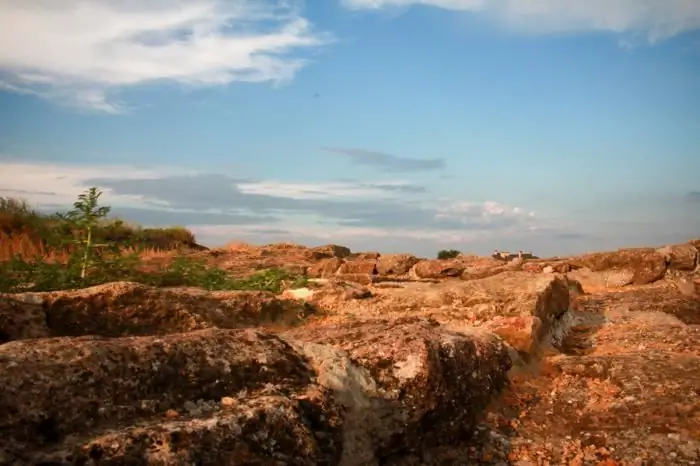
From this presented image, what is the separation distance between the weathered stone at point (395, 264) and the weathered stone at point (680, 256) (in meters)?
5.29

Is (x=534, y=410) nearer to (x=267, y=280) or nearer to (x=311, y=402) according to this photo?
(x=311, y=402)

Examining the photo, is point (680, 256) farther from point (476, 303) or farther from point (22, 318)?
point (22, 318)

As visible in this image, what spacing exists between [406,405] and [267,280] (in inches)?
194

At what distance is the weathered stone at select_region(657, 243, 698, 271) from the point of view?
1252cm

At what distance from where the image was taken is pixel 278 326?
19.9 feet

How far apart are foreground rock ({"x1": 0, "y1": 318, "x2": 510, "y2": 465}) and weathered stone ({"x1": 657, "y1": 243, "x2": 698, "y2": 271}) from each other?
10076mm

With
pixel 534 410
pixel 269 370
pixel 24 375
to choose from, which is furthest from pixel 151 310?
pixel 534 410

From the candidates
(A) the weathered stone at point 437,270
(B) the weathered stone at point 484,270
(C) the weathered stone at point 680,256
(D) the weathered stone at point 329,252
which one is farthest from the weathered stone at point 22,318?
(D) the weathered stone at point 329,252

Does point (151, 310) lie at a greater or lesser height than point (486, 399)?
greater

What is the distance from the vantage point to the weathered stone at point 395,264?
14.3 meters

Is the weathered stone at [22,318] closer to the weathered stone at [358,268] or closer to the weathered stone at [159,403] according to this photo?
the weathered stone at [159,403]

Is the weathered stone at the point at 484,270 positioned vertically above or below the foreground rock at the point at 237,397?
above

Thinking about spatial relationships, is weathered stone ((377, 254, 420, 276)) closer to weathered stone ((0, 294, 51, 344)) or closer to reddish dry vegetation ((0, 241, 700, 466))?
reddish dry vegetation ((0, 241, 700, 466))

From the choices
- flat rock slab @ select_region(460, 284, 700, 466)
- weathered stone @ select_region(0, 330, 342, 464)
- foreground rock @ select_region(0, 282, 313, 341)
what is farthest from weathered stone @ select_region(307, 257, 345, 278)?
weathered stone @ select_region(0, 330, 342, 464)
